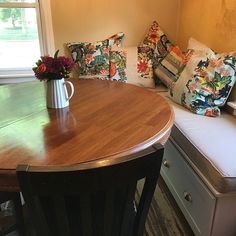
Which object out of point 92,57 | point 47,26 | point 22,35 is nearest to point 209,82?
point 92,57

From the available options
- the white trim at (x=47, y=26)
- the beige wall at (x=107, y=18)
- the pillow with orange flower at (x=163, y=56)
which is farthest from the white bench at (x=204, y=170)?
the white trim at (x=47, y=26)

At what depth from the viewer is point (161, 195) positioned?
1.96 metres

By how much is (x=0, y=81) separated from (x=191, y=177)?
2252mm

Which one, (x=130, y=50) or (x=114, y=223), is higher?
(x=130, y=50)

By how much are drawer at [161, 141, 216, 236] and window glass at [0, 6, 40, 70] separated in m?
1.84

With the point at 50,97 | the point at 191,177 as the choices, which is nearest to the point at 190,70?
the point at 191,177

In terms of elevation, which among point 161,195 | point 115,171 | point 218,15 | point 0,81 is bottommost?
point 161,195

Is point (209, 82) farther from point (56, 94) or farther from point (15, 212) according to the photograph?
point (15, 212)

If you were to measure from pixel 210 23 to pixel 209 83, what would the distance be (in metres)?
0.69

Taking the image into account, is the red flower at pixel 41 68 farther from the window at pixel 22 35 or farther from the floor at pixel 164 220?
the window at pixel 22 35

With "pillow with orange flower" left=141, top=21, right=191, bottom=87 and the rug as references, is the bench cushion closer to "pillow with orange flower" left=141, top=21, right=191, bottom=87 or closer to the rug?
the rug

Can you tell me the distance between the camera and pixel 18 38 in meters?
2.72

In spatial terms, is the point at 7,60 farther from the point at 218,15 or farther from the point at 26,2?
the point at 218,15

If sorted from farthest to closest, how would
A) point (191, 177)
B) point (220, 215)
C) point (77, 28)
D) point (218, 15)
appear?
point (77, 28), point (218, 15), point (191, 177), point (220, 215)
